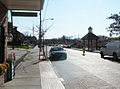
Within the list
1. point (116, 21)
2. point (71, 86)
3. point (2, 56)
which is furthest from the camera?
point (116, 21)

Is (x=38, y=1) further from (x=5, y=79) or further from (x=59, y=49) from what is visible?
(x=59, y=49)

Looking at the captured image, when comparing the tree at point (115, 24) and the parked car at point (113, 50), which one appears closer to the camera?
the parked car at point (113, 50)

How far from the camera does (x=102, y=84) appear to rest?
25.4ft

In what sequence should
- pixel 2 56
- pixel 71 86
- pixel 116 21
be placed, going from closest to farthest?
1. pixel 71 86
2. pixel 2 56
3. pixel 116 21

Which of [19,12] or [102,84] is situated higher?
[19,12]

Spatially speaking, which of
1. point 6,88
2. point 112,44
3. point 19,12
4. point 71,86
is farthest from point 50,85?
point 112,44

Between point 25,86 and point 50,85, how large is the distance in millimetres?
1056

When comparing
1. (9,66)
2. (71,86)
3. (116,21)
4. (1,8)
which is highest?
(116,21)

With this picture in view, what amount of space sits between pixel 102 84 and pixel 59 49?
14802 mm

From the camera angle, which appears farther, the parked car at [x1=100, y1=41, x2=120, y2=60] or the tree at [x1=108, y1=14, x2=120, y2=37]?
the tree at [x1=108, y1=14, x2=120, y2=37]

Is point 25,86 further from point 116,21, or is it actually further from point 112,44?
point 116,21

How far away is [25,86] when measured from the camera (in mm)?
7148

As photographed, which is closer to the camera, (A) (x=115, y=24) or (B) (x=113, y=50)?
(B) (x=113, y=50)

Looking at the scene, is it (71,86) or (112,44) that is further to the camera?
(112,44)
